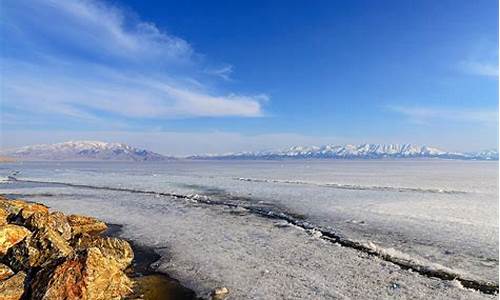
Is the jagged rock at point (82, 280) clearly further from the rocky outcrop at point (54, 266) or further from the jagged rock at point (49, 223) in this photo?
the jagged rock at point (49, 223)

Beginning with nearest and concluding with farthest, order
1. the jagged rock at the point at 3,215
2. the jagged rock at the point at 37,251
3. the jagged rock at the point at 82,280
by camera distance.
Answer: the jagged rock at the point at 82,280 < the jagged rock at the point at 37,251 < the jagged rock at the point at 3,215

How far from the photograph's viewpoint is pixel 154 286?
11.1 meters

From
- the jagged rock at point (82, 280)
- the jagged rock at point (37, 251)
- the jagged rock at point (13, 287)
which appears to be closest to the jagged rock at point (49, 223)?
the jagged rock at point (37, 251)

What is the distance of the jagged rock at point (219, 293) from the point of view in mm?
10359

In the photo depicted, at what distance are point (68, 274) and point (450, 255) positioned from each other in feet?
40.1

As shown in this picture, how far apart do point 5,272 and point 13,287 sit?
1412mm

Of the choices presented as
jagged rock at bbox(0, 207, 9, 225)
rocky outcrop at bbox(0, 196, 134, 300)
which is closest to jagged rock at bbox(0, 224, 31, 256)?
rocky outcrop at bbox(0, 196, 134, 300)

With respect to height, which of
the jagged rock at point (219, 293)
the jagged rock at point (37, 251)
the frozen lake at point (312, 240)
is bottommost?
the jagged rock at point (219, 293)

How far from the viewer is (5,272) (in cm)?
1070

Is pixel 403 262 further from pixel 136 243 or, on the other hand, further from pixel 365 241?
pixel 136 243

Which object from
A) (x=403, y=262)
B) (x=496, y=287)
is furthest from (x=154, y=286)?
(x=496, y=287)

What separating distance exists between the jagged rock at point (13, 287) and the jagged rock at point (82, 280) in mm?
328

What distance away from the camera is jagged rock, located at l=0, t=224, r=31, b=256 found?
1205 cm

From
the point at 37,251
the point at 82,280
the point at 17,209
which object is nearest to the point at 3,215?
the point at 17,209
